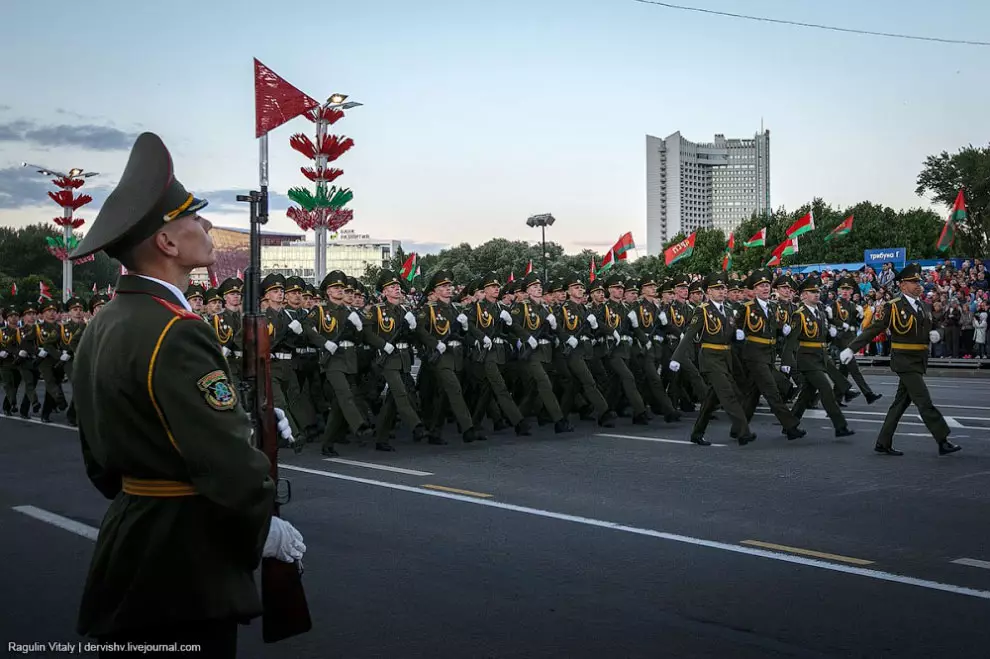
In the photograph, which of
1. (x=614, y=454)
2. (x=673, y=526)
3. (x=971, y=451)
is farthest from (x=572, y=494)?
(x=971, y=451)

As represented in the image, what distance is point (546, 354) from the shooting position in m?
14.7

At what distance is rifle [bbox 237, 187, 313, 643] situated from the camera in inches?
120

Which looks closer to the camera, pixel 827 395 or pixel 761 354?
pixel 827 395

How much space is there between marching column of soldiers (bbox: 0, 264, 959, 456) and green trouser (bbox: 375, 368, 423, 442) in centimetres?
2

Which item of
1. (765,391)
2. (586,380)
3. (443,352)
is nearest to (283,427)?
(443,352)

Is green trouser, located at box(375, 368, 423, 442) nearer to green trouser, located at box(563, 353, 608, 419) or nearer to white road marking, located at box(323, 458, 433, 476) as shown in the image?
white road marking, located at box(323, 458, 433, 476)

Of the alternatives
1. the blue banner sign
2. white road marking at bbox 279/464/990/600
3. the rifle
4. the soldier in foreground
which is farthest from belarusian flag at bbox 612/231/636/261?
the soldier in foreground

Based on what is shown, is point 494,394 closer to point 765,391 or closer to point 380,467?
point 380,467

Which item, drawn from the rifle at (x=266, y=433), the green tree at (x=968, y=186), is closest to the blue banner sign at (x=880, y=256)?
the green tree at (x=968, y=186)

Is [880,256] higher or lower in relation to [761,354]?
higher

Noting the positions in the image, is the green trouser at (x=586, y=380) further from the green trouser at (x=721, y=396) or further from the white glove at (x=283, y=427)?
the white glove at (x=283, y=427)

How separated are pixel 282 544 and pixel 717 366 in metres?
10.3

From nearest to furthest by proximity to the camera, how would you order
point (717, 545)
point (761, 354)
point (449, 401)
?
1. point (717, 545)
2. point (761, 354)
3. point (449, 401)

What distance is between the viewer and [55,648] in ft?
17.2
